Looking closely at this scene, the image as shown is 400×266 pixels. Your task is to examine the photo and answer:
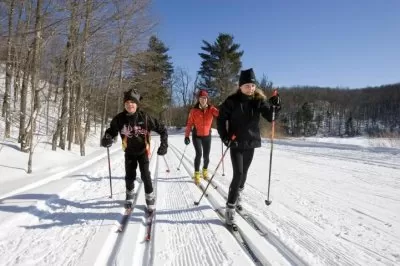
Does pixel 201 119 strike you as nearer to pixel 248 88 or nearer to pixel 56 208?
Result: pixel 248 88

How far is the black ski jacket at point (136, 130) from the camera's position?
227 inches

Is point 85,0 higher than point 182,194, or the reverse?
point 85,0

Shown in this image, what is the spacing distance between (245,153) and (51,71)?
11642 millimetres

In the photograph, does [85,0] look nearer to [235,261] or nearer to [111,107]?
[235,261]

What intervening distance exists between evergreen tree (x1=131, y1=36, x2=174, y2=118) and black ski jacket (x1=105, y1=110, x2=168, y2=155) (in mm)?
17030

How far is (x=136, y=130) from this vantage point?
18.9 feet

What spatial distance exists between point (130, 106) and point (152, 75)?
27.8 metres

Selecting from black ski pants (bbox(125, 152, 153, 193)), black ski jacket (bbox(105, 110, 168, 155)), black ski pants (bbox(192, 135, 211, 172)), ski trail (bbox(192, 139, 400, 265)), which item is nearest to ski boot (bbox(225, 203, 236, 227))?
ski trail (bbox(192, 139, 400, 265))

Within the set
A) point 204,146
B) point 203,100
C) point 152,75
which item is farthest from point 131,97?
point 152,75

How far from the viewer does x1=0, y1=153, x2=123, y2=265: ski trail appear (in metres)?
4.02

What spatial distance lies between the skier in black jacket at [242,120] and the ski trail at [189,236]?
648 millimetres

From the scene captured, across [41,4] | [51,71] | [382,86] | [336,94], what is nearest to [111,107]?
[51,71]

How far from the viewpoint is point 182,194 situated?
7.39m

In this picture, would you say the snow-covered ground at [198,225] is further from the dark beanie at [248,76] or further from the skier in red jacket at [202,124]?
the dark beanie at [248,76]
